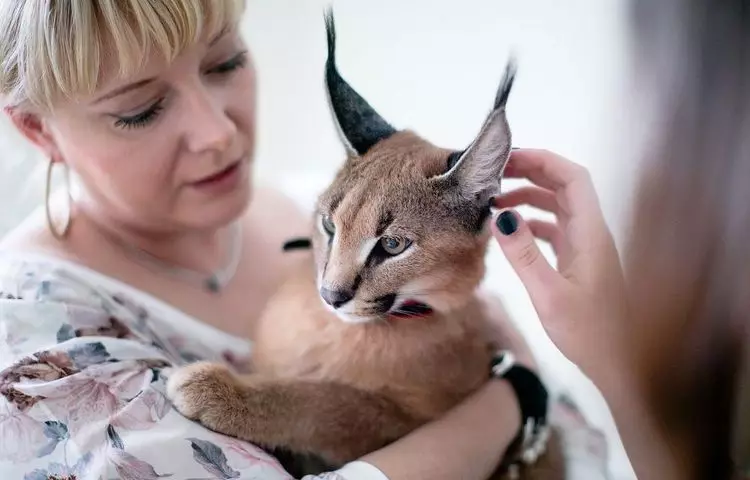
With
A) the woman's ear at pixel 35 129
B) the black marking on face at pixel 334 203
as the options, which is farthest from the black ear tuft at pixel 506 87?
the woman's ear at pixel 35 129

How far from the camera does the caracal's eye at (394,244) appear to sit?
0.83 metres

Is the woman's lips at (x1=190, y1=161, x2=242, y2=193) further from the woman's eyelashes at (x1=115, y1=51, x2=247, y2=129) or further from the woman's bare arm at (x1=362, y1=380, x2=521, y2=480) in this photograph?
the woman's bare arm at (x1=362, y1=380, x2=521, y2=480)

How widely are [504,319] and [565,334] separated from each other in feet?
1.14

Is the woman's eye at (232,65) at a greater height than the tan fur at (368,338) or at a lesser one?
greater

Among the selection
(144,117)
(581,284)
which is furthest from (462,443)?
(144,117)

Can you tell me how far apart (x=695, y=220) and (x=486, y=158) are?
0.22 metres

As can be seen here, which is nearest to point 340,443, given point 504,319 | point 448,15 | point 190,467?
point 190,467

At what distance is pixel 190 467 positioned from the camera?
818 millimetres

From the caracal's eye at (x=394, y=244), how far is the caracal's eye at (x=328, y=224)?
9cm

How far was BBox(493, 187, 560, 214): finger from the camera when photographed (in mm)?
903

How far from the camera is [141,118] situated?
975 mm

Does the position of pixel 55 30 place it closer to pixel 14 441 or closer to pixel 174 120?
pixel 174 120

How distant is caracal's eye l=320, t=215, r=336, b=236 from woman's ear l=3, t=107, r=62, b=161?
1.50ft

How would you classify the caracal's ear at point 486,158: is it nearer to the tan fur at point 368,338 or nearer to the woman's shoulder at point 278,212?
the tan fur at point 368,338
